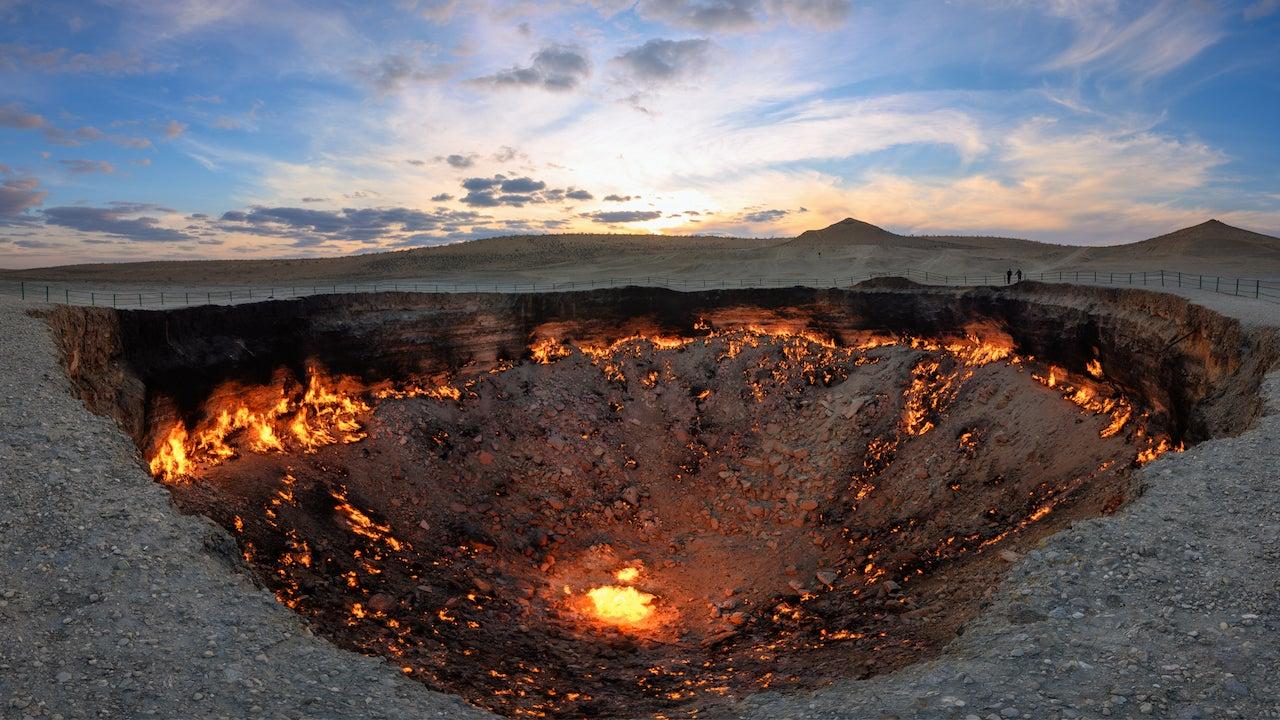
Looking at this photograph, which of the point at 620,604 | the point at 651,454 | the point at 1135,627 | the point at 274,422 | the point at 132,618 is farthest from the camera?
the point at 651,454

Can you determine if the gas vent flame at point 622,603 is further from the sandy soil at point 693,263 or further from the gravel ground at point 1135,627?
the sandy soil at point 693,263

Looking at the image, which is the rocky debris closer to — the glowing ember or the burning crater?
the burning crater

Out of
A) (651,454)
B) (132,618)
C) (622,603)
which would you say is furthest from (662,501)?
(132,618)

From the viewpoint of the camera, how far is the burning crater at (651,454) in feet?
50.3

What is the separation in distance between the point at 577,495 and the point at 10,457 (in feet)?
53.0

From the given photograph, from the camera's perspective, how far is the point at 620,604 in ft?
66.0

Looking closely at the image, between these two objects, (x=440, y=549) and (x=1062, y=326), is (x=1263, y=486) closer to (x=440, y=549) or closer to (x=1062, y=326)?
(x=1062, y=326)

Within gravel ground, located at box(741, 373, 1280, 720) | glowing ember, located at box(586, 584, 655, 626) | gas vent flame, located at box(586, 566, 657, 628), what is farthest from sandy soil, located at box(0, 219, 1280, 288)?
gravel ground, located at box(741, 373, 1280, 720)

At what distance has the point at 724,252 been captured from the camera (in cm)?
9825

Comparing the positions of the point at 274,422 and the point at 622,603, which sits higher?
the point at 274,422

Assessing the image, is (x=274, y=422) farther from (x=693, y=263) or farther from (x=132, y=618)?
(x=693, y=263)

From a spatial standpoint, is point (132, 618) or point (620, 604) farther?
point (620, 604)

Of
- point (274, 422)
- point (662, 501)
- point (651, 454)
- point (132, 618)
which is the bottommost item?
point (662, 501)

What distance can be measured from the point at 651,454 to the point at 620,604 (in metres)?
8.22
